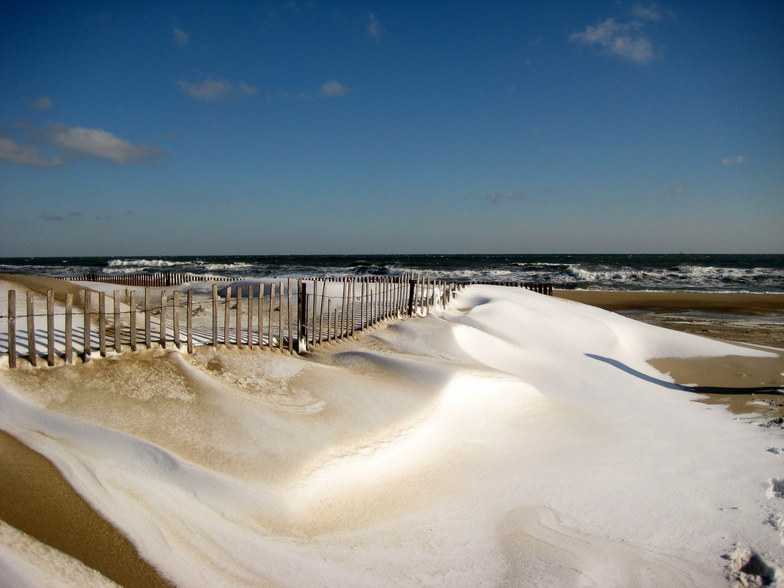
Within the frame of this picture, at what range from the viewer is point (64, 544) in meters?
3.49

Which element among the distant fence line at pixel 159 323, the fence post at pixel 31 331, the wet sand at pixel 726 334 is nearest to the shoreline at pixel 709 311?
the wet sand at pixel 726 334

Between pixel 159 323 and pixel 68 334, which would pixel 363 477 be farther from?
pixel 159 323

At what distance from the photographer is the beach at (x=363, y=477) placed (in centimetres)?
384

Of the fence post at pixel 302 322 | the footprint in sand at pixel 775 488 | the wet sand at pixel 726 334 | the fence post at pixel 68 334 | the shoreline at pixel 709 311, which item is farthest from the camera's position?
the shoreline at pixel 709 311

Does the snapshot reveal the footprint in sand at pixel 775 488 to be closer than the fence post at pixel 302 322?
Yes

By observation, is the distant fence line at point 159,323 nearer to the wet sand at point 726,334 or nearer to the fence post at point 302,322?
the fence post at point 302,322

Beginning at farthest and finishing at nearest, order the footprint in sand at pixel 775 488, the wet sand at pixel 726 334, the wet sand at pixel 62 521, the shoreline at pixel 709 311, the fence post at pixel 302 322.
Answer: the shoreline at pixel 709 311, the wet sand at pixel 726 334, the fence post at pixel 302 322, the footprint in sand at pixel 775 488, the wet sand at pixel 62 521

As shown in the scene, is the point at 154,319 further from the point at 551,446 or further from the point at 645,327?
the point at 645,327

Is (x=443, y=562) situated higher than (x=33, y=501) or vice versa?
(x=33, y=501)

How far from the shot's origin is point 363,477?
5.09 metres

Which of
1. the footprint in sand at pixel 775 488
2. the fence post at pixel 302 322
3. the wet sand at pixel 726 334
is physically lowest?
the footprint in sand at pixel 775 488

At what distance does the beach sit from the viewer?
384cm

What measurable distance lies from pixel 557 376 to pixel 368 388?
4.24m

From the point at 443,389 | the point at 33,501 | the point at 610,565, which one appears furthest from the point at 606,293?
the point at 33,501
